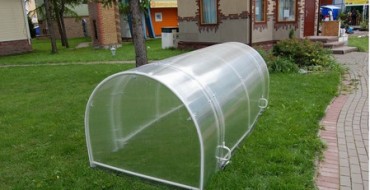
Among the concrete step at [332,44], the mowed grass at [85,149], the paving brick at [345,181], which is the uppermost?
the concrete step at [332,44]

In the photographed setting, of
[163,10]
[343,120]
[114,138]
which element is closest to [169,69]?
[114,138]

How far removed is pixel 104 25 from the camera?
65.0ft

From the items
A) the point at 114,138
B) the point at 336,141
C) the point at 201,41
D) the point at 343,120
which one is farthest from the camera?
the point at 201,41

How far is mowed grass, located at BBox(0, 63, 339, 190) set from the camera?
3879 mm

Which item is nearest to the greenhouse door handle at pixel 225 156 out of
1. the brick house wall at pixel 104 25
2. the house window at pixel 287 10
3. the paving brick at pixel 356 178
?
the paving brick at pixel 356 178

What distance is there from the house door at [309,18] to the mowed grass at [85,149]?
26.6ft

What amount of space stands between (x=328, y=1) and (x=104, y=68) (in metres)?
25.4

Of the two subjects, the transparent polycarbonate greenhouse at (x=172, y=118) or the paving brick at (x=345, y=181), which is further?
the paving brick at (x=345, y=181)

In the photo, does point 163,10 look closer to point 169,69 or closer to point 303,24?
point 303,24

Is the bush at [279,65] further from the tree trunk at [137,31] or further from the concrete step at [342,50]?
the concrete step at [342,50]

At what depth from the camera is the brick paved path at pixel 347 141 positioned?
12.4 ft

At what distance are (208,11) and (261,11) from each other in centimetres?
220

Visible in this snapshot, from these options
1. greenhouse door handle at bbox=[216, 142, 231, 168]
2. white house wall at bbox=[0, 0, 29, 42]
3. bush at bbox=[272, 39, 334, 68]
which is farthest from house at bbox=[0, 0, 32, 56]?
greenhouse door handle at bbox=[216, 142, 231, 168]

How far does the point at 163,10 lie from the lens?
29.4 meters
